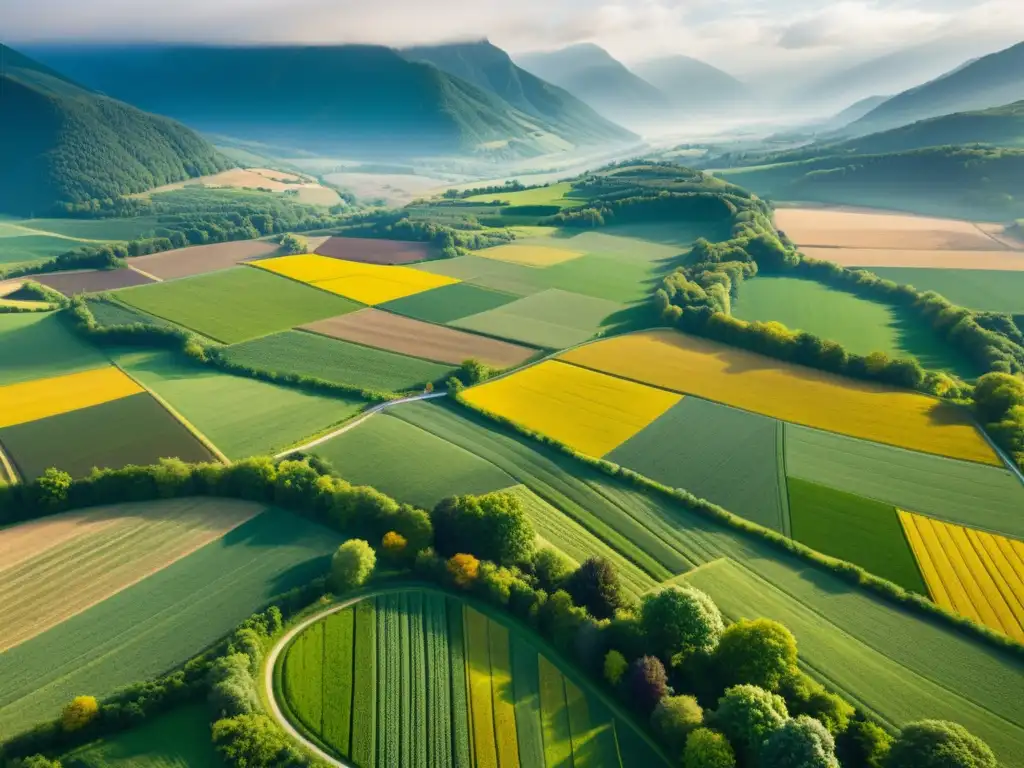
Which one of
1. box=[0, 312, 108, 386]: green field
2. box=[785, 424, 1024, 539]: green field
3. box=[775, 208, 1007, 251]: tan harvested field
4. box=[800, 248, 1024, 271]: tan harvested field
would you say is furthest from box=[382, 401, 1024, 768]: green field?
box=[775, 208, 1007, 251]: tan harvested field

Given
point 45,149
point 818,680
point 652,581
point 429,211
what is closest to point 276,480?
point 652,581

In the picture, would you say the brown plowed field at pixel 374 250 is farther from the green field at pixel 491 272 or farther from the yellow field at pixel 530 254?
the yellow field at pixel 530 254

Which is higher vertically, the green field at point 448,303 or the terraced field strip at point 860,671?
the green field at point 448,303

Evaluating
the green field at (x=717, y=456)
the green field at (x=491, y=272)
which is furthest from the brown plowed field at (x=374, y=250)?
the green field at (x=717, y=456)

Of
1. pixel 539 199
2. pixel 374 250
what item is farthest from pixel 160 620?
pixel 539 199

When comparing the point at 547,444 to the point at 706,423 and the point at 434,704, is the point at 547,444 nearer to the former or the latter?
the point at 706,423

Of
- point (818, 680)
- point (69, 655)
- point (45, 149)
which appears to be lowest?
point (818, 680)

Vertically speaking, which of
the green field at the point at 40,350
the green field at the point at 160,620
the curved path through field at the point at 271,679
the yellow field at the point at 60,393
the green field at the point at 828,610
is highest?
the green field at the point at 40,350
